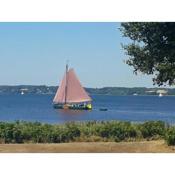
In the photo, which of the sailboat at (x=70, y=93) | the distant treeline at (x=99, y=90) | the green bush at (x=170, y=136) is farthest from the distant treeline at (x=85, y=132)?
the distant treeline at (x=99, y=90)

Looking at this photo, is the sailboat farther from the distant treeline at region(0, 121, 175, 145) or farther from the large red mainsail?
the distant treeline at region(0, 121, 175, 145)

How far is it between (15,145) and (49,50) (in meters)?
1.54

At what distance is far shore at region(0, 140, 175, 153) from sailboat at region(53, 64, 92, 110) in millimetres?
638

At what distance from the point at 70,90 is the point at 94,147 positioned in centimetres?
111

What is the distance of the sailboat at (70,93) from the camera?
1053cm

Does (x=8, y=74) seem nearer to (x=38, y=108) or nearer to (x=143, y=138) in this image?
(x=38, y=108)

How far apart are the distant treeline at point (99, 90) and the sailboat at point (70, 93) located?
161 mm

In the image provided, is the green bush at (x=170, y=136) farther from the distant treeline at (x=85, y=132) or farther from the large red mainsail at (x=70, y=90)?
the large red mainsail at (x=70, y=90)

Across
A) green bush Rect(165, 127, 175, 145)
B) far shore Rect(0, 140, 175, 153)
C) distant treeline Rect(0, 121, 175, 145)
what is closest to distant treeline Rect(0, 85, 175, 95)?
distant treeline Rect(0, 121, 175, 145)

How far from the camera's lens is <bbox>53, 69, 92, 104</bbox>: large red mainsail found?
10.5 metres

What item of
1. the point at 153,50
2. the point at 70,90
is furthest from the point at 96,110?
the point at 153,50
